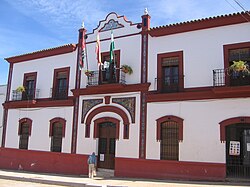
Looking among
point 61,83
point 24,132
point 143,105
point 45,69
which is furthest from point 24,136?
point 143,105

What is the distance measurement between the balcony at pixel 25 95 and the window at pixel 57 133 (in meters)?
2.40

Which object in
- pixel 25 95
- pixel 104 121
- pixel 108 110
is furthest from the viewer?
pixel 25 95

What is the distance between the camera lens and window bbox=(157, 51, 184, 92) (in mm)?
14281

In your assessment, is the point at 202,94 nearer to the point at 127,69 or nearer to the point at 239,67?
the point at 239,67

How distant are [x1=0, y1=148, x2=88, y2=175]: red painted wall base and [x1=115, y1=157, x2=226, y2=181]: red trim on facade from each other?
7.98 ft

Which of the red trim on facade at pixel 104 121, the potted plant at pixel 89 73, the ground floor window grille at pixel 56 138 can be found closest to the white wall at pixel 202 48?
the red trim on facade at pixel 104 121

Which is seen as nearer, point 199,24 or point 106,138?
point 199,24

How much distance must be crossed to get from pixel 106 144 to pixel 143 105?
9.96 ft

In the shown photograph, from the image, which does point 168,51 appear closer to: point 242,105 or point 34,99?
point 242,105

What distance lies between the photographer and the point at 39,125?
60.0 ft

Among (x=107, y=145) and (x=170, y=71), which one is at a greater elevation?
(x=170, y=71)

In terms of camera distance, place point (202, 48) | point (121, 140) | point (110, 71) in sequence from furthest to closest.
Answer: point (110, 71) → point (121, 140) → point (202, 48)

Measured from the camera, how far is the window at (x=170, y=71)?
14.3 m

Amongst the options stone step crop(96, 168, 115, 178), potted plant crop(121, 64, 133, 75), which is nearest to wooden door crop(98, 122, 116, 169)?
stone step crop(96, 168, 115, 178)
